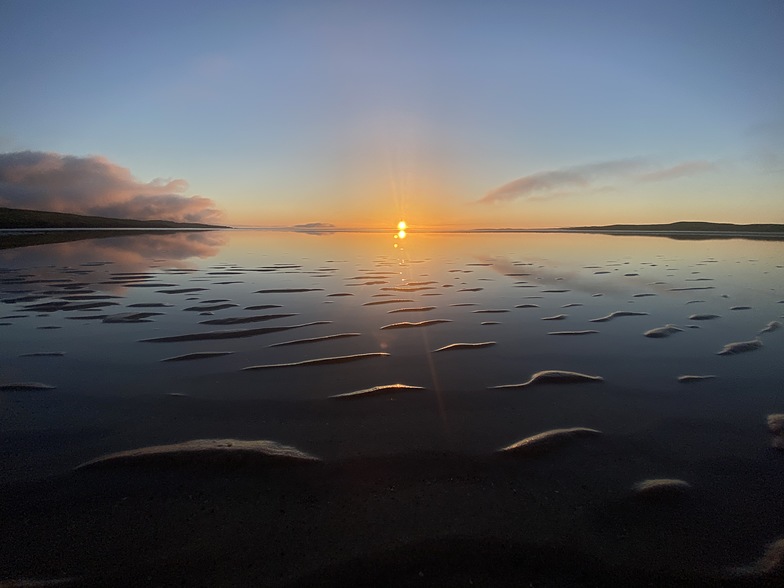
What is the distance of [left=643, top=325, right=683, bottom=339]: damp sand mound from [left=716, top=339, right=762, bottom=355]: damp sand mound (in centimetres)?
92

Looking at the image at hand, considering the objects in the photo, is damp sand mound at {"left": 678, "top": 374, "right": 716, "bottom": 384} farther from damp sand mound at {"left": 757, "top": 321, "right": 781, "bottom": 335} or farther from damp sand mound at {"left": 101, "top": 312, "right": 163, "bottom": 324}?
damp sand mound at {"left": 101, "top": 312, "right": 163, "bottom": 324}

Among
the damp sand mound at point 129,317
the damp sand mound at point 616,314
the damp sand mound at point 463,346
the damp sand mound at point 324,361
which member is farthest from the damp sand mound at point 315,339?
the damp sand mound at point 616,314

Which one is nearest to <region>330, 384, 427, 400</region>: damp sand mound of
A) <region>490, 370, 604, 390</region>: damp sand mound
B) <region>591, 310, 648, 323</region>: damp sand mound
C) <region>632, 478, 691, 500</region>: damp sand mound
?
<region>490, 370, 604, 390</region>: damp sand mound

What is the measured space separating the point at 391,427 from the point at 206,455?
1794 mm

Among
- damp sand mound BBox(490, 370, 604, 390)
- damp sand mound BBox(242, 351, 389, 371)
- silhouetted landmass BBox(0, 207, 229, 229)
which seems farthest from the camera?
silhouetted landmass BBox(0, 207, 229, 229)

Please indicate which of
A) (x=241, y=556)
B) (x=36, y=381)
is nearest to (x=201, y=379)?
(x=36, y=381)

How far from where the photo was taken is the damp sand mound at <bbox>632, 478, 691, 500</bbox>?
10.3ft

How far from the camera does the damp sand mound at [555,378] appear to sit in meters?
5.37

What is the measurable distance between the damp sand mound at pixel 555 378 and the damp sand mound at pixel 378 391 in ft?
3.61

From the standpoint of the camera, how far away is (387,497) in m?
3.11

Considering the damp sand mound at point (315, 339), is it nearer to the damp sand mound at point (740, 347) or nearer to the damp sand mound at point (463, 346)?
the damp sand mound at point (463, 346)

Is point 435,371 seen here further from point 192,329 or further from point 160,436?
point 192,329

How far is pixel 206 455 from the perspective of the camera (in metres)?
3.61

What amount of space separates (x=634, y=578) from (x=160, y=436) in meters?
4.12
